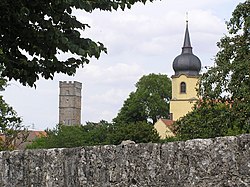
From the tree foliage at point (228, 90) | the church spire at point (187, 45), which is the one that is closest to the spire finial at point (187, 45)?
the church spire at point (187, 45)

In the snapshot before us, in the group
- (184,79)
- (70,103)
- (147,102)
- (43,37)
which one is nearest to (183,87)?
(184,79)

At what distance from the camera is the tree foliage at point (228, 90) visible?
27.5m

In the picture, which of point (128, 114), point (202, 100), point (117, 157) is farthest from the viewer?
point (128, 114)

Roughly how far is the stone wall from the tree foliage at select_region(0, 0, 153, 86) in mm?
2757

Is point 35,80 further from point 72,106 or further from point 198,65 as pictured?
point 72,106

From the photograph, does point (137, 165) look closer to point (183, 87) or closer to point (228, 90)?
point (228, 90)

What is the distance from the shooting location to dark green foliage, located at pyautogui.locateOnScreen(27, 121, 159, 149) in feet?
220

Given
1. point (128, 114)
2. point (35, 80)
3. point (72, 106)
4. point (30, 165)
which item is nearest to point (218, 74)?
point (35, 80)

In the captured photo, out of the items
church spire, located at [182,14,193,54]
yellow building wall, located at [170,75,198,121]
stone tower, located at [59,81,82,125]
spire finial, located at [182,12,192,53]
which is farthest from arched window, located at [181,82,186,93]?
stone tower, located at [59,81,82,125]

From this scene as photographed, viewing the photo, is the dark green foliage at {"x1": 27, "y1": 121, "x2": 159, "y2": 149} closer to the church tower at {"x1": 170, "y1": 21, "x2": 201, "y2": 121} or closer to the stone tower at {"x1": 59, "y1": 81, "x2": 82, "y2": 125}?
the church tower at {"x1": 170, "y1": 21, "x2": 201, "y2": 121}

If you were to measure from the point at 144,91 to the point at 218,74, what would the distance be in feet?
183

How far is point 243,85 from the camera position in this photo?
2755cm

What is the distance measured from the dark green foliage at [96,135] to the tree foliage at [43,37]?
51686 millimetres

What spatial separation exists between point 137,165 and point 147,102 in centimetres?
7806
